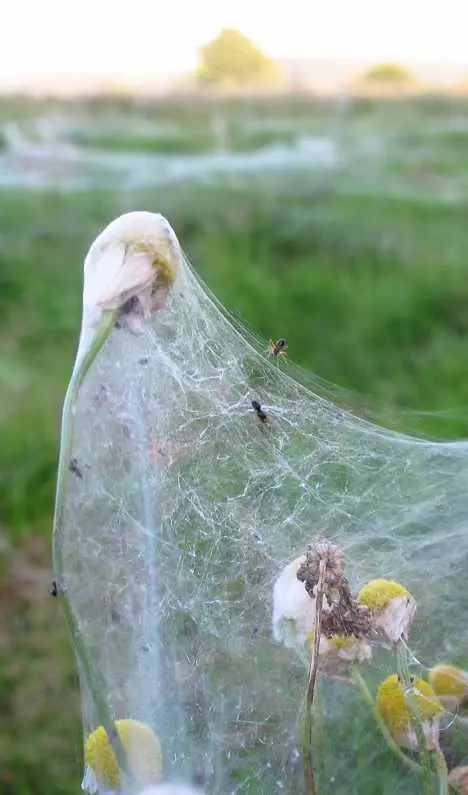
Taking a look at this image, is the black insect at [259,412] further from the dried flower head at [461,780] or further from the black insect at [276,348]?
the dried flower head at [461,780]

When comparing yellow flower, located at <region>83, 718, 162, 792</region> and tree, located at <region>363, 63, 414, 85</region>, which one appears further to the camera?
tree, located at <region>363, 63, 414, 85</region>

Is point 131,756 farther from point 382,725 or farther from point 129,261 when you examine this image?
point 129,261

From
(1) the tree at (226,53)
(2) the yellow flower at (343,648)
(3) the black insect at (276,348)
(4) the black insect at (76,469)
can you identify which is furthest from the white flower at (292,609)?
(1) the tree at (226,53)

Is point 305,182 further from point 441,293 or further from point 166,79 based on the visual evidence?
point 441,293

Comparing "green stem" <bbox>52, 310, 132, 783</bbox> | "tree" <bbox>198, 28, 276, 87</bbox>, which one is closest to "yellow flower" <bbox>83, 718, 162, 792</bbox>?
"green stem" <bbox>52, 310, 132, 783</bbox>

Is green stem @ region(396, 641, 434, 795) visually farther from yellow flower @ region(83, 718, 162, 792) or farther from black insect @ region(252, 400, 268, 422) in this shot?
black insect @ region(252, 400, 268, 422)

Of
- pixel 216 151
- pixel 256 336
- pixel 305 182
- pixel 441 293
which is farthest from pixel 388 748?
pixel 216 151
